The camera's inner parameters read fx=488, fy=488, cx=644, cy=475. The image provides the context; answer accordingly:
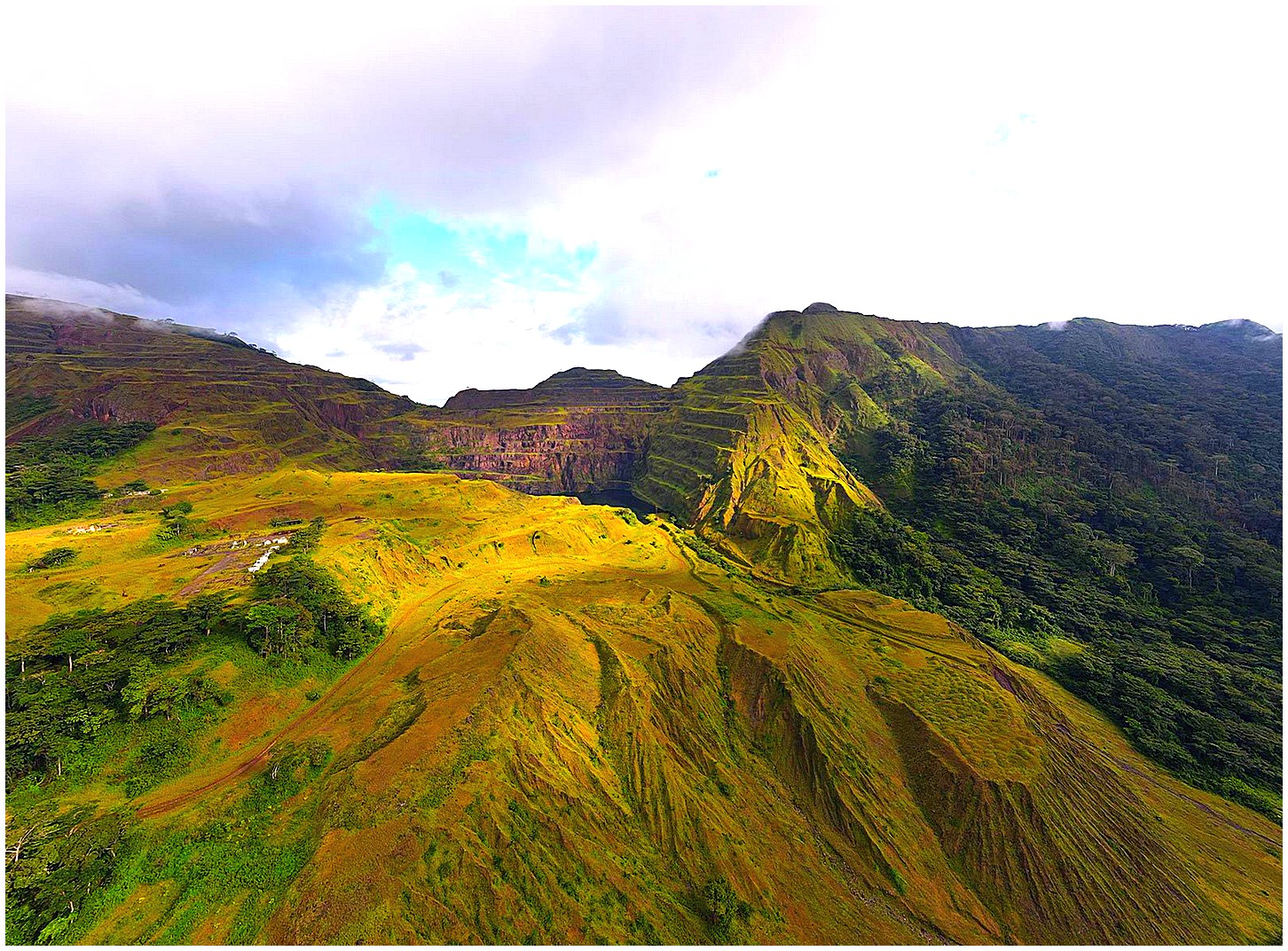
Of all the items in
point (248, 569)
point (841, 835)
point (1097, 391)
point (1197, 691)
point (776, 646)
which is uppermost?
point (1097, 391)

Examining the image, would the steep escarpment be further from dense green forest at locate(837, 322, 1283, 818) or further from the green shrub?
the green shrub

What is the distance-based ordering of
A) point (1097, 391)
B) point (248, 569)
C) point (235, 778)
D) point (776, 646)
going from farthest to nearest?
point (1097, 391), point (248, 569), point (776, 646), point (235, 778)

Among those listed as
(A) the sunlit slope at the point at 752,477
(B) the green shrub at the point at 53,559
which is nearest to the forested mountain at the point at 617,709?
(B) the green shrub at the point at 53,559

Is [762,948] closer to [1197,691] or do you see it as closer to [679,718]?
Answer: [679,718]

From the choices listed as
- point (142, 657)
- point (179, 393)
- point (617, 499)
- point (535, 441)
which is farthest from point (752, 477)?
point (179, 393)

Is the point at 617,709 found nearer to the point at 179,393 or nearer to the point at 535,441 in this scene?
the point at 535,441

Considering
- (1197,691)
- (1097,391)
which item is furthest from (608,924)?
(1097,391)
